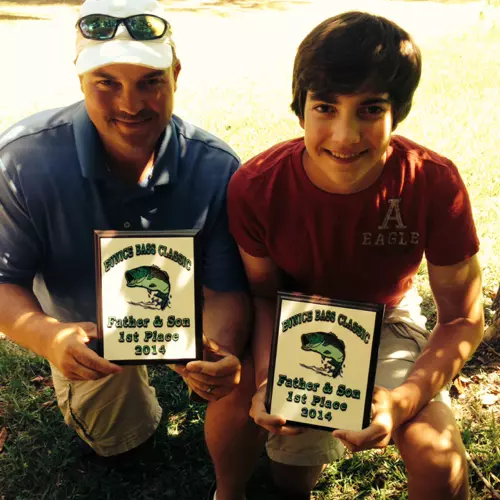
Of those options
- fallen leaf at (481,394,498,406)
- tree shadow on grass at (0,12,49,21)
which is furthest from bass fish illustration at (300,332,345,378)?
tree shadow on grass at (0,12,49,21)

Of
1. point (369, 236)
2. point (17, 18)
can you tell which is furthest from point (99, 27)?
point (17, 18)

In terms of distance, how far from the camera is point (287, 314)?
206 centimetres

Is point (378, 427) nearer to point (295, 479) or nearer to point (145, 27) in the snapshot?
point (295, 479)

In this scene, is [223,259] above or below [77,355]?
above

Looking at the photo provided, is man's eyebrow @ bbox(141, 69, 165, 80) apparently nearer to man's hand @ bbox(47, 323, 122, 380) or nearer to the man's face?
the man's face

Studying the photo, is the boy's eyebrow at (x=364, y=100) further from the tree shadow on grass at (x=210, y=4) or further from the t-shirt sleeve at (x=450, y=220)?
the tree shadow on grass at (x=210, y=4)

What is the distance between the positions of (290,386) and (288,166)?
0.76 meters

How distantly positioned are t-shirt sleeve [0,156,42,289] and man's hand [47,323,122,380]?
31cm

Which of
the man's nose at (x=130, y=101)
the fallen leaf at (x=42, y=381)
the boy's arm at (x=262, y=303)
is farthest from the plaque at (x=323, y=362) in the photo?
the fallen leaf at (x=42, y=381)

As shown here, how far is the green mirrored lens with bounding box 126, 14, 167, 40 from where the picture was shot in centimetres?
223

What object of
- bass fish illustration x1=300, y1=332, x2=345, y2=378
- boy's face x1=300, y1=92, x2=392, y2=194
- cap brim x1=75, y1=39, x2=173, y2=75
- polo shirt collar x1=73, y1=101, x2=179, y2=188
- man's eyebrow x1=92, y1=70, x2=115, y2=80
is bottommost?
bass fish illustration x1=300, y1=332, x2=345, y2=378

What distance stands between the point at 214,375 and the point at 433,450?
737 mm

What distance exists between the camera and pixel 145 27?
2256 millimetres

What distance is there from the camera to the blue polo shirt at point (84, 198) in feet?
7.55
